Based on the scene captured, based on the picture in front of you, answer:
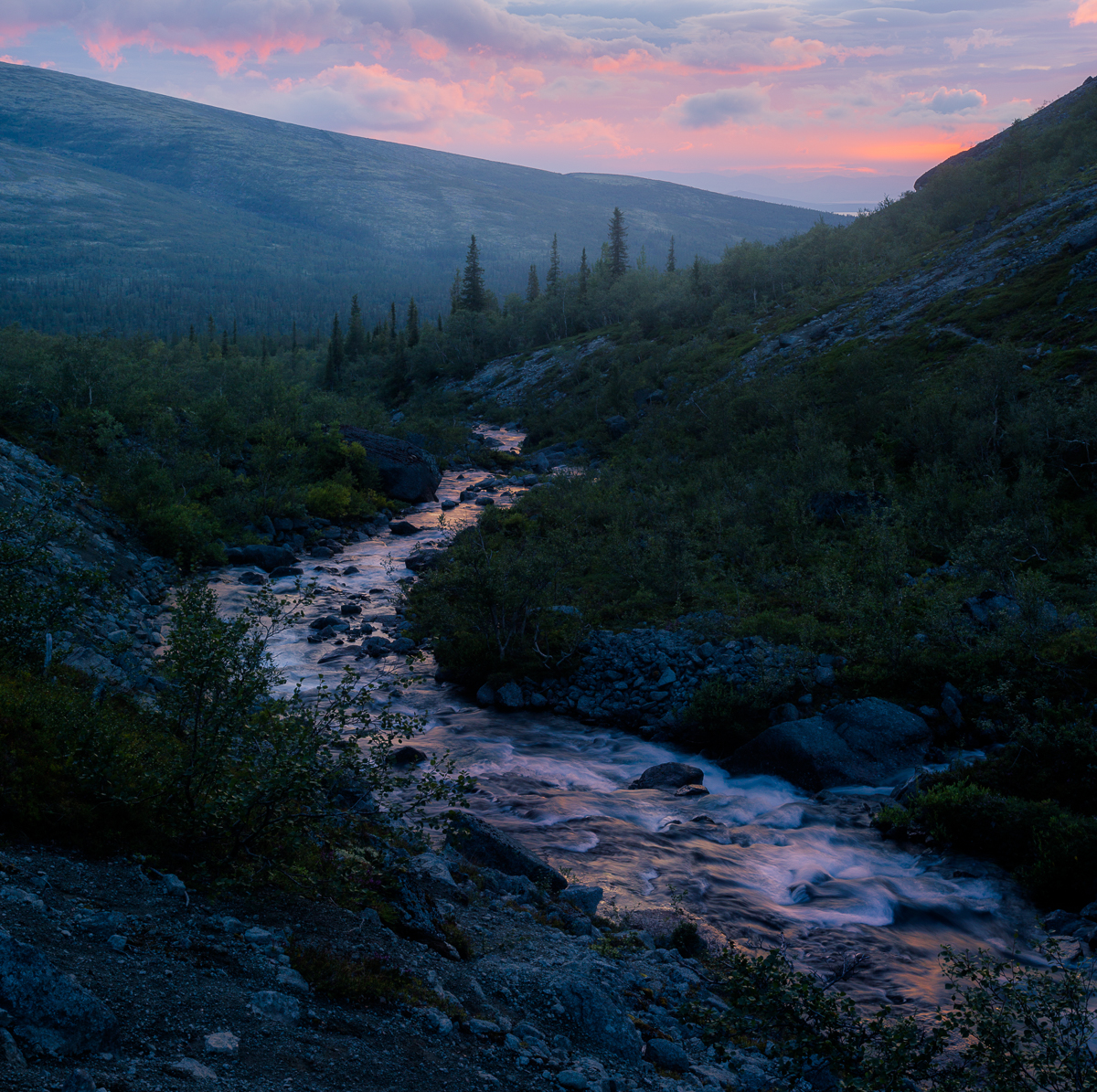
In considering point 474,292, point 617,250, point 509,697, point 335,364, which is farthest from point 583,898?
point 617,250

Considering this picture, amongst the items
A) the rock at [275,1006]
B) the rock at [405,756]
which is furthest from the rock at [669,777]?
the rock at [275,1006]

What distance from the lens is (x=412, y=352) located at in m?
97.4

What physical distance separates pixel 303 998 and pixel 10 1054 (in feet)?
7.22

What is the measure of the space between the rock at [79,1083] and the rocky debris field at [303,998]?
14 millimetres

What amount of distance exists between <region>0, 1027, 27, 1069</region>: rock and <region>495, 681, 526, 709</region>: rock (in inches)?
579

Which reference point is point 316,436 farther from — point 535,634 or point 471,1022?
point 471,1022

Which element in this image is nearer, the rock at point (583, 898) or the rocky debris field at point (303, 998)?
the rocky debris field at point (303, 998)

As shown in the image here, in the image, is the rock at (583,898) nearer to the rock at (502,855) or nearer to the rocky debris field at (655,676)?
the rock at (502,855)

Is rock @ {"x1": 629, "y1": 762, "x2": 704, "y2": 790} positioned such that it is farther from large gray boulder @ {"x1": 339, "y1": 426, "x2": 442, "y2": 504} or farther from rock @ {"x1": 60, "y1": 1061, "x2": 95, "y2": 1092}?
large gray boulder @ {"x1": 339, "y1": 426, "x2": 442, "y2": 504}

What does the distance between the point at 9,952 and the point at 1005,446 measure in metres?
31.2

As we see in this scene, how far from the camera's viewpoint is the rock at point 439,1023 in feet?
20.5

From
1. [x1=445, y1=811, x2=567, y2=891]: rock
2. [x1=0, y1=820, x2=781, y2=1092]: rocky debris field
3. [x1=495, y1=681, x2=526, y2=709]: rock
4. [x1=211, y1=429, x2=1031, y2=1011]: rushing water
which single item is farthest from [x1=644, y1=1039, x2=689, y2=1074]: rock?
[x1=495, y1=681, x2=526, y2=709]: rock

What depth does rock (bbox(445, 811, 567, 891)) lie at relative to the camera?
1098cm

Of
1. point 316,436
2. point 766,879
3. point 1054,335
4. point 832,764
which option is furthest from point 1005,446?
point 316,436
